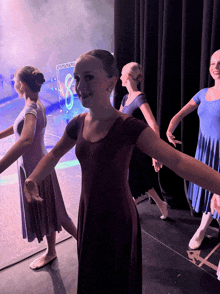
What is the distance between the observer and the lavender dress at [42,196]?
1.27m

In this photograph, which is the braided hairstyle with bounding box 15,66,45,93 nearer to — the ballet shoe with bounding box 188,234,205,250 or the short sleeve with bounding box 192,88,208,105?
the short sleeve with bounding box 192,88,208,105

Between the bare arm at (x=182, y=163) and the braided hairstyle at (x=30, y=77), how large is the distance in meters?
0.79

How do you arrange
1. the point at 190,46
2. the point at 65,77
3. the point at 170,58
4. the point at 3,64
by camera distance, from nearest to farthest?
the point at 190,46 → the point at 170,58 → the point at 65,77 → the point at 3,64

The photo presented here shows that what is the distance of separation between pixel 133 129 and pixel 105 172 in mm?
167

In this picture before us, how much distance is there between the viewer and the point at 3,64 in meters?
7.50

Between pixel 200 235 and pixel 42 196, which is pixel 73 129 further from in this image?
pixel 200 235

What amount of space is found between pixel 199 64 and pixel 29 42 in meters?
5.97

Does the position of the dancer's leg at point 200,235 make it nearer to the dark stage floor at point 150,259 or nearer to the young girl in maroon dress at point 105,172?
the dark stage floor at point 150,259

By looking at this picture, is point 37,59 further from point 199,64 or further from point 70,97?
point 199,64

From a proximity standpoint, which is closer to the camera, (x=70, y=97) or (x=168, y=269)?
(x=168, y=269)

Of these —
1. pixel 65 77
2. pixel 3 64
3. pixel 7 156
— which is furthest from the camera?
pixel 3 64

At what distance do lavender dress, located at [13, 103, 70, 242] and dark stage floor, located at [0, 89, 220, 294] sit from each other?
0.26 meters

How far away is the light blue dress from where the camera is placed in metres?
1.36

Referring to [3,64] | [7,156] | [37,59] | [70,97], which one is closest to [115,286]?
[7,156]
